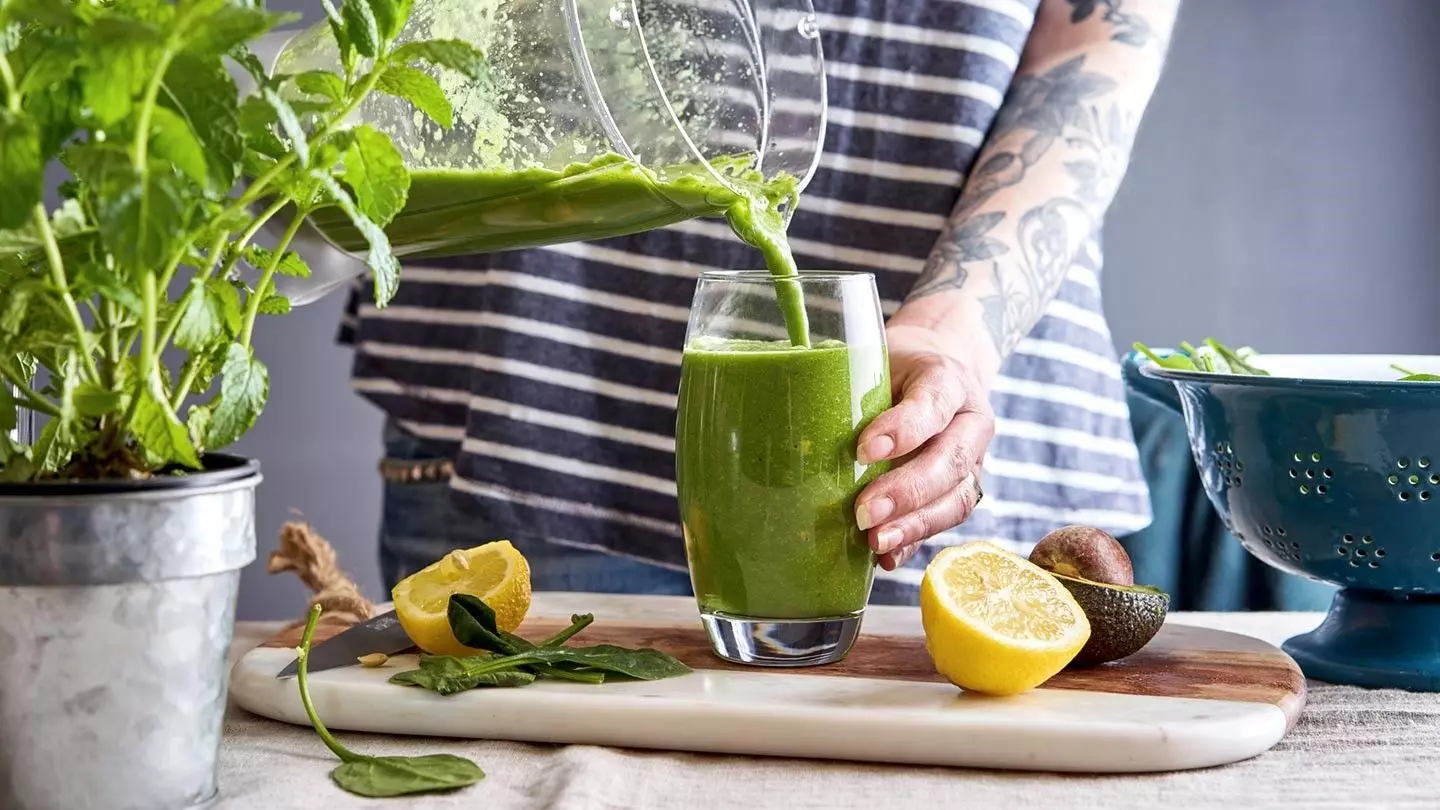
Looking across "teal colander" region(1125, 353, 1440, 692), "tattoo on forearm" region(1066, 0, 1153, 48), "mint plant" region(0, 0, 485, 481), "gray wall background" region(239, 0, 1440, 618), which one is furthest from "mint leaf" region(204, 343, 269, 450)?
"gray wall background" region(239, 0, 1440, 618)

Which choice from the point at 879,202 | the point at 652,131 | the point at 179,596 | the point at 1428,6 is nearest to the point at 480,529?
the point at 879,202

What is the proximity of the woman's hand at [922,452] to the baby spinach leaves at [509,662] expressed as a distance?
0.21 metres

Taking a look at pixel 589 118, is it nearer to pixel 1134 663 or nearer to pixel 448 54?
pixel 448 54

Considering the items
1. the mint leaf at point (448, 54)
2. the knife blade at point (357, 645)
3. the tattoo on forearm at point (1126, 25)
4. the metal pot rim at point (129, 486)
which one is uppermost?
the tattoo on forearm at point (1126, 25)

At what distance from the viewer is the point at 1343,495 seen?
3.84 ft

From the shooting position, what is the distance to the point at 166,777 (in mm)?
836

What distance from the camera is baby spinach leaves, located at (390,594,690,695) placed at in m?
1.09

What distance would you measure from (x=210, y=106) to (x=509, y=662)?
1.69ft

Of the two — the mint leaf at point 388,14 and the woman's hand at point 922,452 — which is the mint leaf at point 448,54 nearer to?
the mint leaf at point 388,14

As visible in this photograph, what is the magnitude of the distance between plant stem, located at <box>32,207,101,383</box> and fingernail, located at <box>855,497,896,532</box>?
608 millimetres

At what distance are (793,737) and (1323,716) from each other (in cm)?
44

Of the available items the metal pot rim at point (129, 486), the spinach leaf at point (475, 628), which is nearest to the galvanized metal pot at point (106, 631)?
the metal pot rim at point (129, 486)

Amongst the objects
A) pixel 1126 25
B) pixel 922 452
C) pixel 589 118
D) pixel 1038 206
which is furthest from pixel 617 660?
pixel 1126 25

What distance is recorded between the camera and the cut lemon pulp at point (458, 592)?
1198mm
